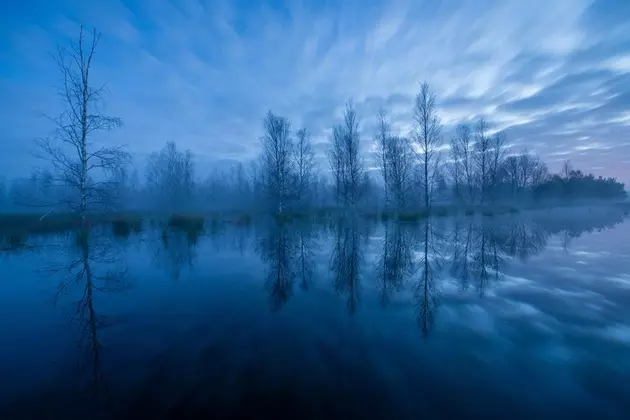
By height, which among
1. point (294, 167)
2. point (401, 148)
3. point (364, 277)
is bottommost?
point (364, 277)

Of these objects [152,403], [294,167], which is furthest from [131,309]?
[294,167]

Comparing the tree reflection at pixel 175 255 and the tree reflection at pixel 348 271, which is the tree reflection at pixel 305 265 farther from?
the tree reflection at pixel 175 255

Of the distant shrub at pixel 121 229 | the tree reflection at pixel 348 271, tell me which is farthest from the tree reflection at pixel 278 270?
the distant shrub at pixel 121 229

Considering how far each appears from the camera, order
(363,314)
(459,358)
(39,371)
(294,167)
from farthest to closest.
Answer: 1. (294,167)
2. (363,314)
3. (459,358)
4. (39,371)

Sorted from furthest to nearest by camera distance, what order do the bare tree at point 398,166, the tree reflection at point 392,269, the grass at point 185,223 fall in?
the bare tree at point 398,166 < the grass at point 185,223 < the tree reflection at point 392,269

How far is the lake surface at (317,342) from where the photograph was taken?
2.86 metres

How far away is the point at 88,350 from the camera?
159 inches

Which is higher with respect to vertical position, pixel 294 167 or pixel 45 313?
pixel 294 167

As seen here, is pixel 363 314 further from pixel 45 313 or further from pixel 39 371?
pixel 45 313

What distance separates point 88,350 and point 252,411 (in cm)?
293

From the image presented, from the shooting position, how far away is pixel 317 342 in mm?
4266

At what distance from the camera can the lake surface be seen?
2861 millimetres

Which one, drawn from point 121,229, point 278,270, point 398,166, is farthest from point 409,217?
point 121,229

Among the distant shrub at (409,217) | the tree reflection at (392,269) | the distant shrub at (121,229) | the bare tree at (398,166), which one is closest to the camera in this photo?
the tree reflection at (392,269)
